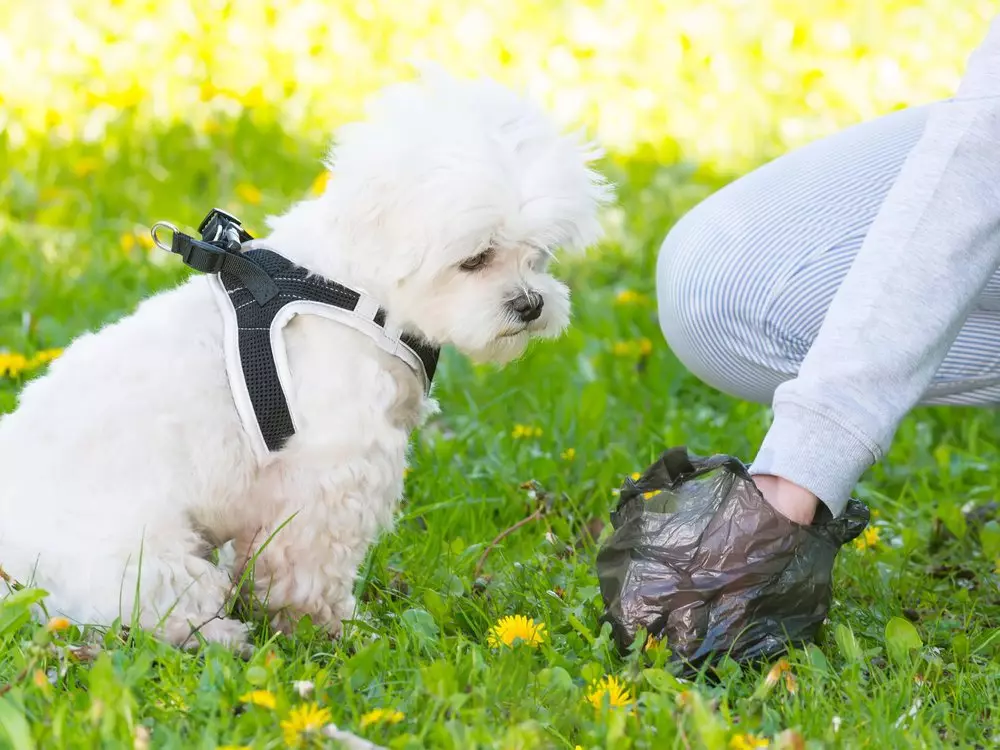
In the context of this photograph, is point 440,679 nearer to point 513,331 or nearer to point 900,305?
point 513,331

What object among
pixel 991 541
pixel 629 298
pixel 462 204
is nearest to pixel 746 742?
pixel 462 204

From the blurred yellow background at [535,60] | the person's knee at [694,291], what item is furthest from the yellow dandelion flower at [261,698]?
the blurred yellow background at [535,60]

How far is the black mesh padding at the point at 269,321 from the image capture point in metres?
Result: 2.17

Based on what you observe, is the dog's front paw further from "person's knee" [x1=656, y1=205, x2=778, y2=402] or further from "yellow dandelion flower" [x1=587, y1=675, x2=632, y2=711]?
"person's knee" [x1=656, y1=205, x2=778, y2=402]

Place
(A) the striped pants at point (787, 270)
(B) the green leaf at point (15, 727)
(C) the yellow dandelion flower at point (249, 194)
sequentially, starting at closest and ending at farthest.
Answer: (B) the green leaf at point (15, 727) < (A) the striped pants at point (787, 270) < (C) the yellow dandelion flower at point (249, 194)

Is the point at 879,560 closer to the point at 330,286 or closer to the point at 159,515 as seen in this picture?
the point at 330,286

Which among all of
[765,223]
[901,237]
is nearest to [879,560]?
[765,223]

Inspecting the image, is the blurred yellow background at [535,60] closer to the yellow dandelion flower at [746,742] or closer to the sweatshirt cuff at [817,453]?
the sweatshirt cuff at [817,453]

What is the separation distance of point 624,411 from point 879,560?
3.09ft

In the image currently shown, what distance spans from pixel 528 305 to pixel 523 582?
0.55 meters

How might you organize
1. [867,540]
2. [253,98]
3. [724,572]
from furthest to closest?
[253,98] < [867,540] < [724,572]

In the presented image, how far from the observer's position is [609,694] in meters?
1.84

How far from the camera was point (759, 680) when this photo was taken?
196cm

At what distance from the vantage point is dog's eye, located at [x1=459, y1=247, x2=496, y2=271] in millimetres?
2234
